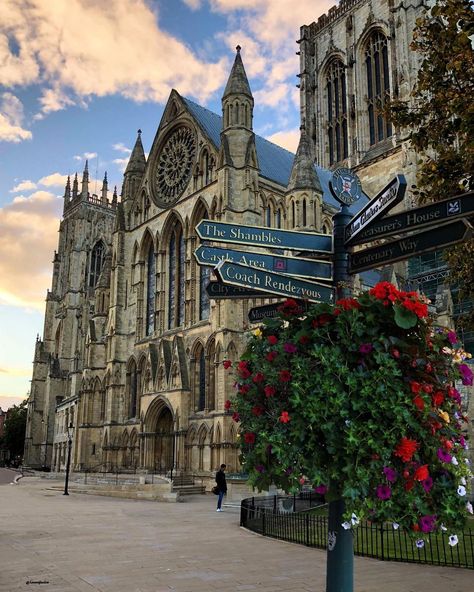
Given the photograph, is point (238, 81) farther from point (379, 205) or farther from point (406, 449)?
point (406, 449)

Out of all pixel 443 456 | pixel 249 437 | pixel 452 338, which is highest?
pixel 452 338

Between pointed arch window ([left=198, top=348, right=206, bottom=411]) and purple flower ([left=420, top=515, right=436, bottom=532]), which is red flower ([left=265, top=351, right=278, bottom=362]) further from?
pointed arch window ([left=198, top=348, right=206, bottom=411])

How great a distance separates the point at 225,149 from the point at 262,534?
2338 centimetres

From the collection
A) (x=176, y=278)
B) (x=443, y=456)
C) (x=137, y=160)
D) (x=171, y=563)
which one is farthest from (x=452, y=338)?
(x=137, y=160)

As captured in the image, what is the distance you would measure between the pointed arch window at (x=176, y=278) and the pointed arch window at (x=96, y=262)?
41.5 m

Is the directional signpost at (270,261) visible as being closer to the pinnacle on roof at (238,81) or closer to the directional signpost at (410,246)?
the directional signpost at (410,246)


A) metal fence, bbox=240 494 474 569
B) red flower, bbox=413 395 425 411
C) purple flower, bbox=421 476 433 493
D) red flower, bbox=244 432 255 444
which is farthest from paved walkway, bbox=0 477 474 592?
red flower, bbox=413 395 425 411

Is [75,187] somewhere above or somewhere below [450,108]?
above

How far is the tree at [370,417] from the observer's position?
434cm

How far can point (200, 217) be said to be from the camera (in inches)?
1401

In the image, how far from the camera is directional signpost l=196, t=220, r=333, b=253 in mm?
6125

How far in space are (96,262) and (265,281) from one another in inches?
2983

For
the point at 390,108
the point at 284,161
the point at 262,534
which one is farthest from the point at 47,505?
the point at 284,161

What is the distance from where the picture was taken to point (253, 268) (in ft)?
18.3
